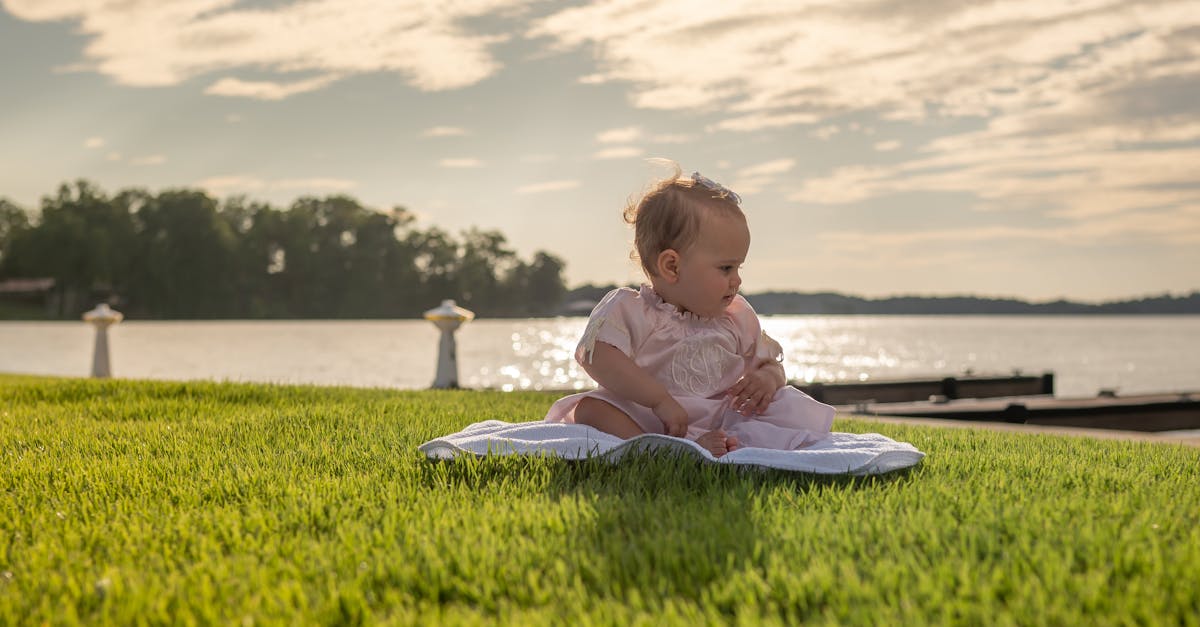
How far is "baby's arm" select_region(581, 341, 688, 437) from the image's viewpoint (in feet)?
12.7

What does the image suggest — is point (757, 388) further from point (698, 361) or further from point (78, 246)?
point (78, 246)

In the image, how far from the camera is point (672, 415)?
152 inches

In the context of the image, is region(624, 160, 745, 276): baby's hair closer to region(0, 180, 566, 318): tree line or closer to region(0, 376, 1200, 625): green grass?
region(0, 376, 1200, 625): green grass

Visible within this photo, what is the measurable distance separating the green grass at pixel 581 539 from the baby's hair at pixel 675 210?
3.13 feet

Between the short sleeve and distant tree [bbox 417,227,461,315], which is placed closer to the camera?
the short sleeve

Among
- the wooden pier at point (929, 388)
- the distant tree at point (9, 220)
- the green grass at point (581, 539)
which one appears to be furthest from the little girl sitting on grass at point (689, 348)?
the distant tree at point (9, 220)

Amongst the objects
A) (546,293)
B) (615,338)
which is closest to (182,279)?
(546,293)

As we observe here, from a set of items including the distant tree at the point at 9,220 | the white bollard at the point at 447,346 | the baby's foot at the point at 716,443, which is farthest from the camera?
the distant tree at the point at 9,220

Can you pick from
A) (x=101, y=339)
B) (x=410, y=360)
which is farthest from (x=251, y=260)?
(x=101, y=339)

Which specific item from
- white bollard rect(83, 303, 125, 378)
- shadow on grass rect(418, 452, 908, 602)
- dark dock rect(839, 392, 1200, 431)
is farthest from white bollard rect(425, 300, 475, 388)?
shadow on grass rect(418, 452, 908, 602)

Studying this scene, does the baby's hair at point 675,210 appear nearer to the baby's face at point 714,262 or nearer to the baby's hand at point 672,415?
the baby's face at point 714,262

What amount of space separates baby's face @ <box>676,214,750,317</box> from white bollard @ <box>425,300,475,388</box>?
740cm

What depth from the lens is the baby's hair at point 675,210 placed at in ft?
12.8

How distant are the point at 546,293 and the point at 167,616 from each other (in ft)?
283
